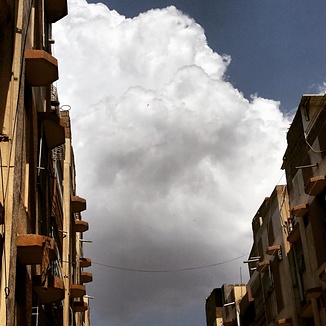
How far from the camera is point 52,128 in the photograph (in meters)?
16.6

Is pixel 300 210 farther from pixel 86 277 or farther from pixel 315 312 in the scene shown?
pixel 86 277

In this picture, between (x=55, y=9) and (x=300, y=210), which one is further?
(x=300, y=210)

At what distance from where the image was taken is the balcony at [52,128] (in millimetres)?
16188

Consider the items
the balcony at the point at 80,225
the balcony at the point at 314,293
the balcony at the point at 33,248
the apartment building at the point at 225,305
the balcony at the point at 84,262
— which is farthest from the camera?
the apartment building at the point at 225,305

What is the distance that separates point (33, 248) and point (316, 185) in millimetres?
11979

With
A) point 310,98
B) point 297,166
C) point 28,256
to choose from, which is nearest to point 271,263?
point 297,166

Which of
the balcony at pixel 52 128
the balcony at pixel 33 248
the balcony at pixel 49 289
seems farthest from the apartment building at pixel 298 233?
the balcony at pixel 33 248

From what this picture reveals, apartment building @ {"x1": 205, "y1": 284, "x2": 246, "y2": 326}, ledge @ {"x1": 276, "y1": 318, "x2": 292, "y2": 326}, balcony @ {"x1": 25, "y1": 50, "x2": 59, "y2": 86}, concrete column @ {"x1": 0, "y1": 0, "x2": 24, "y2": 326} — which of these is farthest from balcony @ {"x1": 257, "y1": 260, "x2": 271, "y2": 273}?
concrete column @ {"x1": 0, "y1": 0, "x2": 24, "y2": 326}

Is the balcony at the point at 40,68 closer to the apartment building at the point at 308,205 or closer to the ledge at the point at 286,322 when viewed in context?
the apartment building at the point at 308,205

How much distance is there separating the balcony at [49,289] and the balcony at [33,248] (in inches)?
90.5

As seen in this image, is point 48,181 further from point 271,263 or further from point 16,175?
point 271,263

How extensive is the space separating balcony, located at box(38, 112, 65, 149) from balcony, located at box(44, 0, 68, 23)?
4.12 meters

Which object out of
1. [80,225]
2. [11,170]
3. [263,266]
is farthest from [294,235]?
[11,170]

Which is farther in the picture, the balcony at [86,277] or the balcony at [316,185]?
→ the balcony at [86,277]
